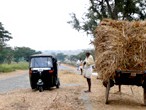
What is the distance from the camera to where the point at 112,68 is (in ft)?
48.0

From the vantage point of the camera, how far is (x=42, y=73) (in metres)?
22.2

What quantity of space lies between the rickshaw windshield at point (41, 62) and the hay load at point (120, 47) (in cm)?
660

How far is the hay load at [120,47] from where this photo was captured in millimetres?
14742

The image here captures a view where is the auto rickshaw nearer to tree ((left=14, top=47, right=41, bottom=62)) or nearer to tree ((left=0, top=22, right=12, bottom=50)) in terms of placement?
tree ((left=0, top=22, right=12, bottom=50))

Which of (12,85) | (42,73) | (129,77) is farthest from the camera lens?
(12,85)

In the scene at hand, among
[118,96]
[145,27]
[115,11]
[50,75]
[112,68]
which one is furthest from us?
[115,11]

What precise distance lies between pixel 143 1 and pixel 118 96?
978 inches

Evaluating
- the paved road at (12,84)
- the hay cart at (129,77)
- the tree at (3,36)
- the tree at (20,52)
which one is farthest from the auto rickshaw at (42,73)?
the tree at (20,52)

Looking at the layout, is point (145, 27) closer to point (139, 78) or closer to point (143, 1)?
point (139, 78)

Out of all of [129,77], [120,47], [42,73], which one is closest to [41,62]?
[42,73]

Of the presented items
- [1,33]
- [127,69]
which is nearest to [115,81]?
[127,69]

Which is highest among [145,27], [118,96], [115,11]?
[115,11]

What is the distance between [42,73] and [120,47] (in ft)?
26.0

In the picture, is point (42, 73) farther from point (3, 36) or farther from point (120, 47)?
point (3, 36)
